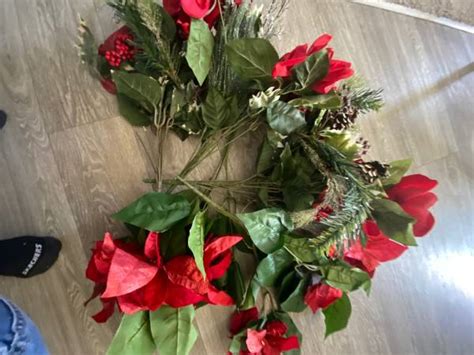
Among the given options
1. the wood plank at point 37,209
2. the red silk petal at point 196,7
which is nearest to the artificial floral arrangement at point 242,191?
the red silk petal at point 196,7

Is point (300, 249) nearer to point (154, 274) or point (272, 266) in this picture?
point (272, 266)

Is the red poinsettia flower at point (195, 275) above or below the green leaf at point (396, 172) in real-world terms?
below

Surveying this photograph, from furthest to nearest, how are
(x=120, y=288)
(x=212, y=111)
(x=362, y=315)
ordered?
(x=362, y=315) → (x=212, y=111) → (x=120, y=288)

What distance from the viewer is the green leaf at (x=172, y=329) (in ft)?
2.82

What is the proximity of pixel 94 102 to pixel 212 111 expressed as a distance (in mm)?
295

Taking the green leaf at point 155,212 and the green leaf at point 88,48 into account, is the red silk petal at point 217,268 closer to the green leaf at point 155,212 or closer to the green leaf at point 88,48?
the green leaf at point 155,212

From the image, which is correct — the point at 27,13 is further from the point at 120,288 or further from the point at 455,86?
the point at 455,86

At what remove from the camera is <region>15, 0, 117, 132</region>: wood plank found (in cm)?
98

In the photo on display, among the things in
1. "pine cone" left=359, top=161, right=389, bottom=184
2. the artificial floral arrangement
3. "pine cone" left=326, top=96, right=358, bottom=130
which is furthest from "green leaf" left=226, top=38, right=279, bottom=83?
"pine cone" left=359, top=161, right=389, bottom=184

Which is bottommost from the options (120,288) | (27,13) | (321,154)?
(120,288)

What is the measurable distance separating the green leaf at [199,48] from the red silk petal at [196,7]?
0.04 feet

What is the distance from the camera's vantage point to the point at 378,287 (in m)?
1.11

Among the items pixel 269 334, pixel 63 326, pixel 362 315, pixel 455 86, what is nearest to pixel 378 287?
pixel 362 315

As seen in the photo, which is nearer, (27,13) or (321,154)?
(321,154)
